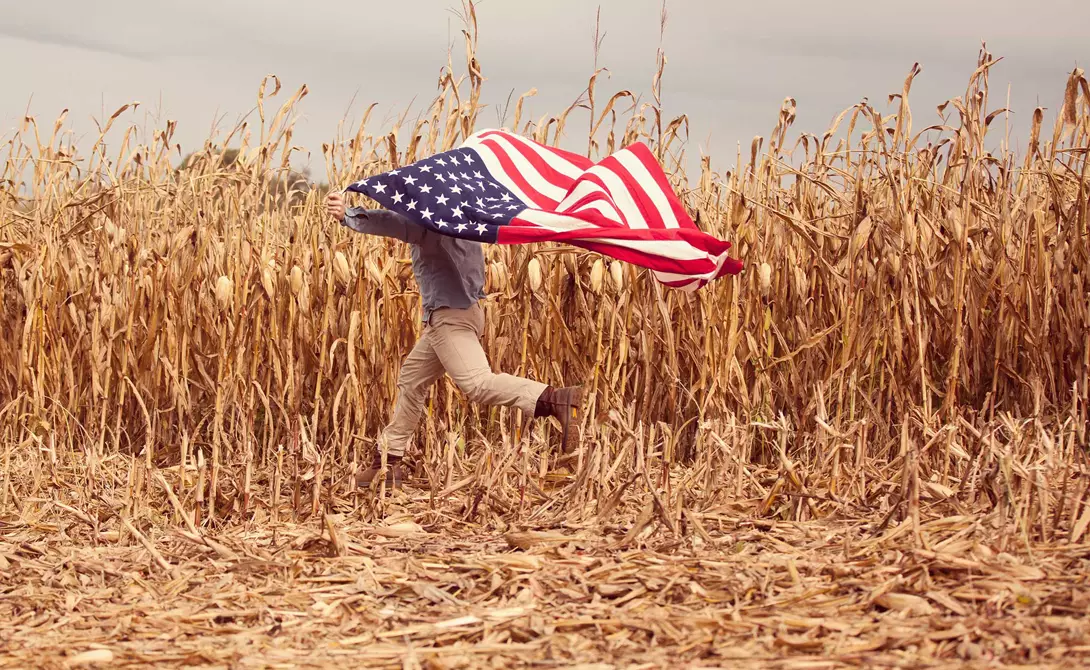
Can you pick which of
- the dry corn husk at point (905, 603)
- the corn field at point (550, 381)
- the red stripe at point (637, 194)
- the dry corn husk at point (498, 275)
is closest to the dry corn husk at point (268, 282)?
the corn field at point (550, 381)

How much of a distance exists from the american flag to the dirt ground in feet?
3.72

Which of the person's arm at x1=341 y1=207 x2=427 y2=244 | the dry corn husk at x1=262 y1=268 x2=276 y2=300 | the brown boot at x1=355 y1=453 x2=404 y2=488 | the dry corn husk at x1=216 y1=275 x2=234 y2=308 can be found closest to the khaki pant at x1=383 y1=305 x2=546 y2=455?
the brown boot at x1=355 y1=453 x2=404 y2=488

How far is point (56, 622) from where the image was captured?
131 inches

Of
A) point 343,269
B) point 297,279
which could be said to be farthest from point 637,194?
point 297,279

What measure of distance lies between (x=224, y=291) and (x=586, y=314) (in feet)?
5.67

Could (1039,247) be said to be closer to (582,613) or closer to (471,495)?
(471,495)

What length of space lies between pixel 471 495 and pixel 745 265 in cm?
209

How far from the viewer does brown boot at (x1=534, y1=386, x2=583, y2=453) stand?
16.6ft

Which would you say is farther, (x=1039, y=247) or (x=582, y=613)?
(x=1039, y=247)

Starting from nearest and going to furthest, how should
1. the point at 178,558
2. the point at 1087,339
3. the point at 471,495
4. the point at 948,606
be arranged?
the point at 948,606 < the point at 178,558 < the point at 471,495 < the point at 1087,339

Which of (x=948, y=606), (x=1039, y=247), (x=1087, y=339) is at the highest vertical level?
(x=1039, y=247)

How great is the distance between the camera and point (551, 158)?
5.35m

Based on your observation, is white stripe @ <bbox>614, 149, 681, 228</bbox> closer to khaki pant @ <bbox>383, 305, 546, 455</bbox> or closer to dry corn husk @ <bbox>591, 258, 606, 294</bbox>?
dry corn husk @ <bbox>591, 258, 606, 294</bbox>

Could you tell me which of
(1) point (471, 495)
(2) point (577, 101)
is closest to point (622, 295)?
(2) point (577, 101)
